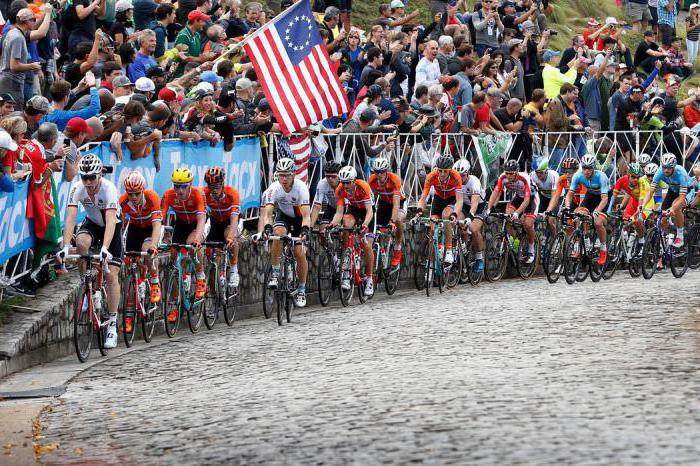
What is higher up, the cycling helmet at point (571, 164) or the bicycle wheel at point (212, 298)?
the cycling helmet at point (571, 164)

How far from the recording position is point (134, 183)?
15.8 meters

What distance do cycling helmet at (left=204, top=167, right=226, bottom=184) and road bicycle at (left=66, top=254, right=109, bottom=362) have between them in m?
2.89

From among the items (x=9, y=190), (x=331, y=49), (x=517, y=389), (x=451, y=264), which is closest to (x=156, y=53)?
(x=331, y=49)

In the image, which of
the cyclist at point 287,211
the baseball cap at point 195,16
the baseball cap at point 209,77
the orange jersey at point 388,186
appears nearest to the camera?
the cyclist at point 287,211

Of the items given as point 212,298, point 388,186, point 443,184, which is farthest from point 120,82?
point 443,184

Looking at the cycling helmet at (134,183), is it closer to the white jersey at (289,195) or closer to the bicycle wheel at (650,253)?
the white jersey at (289,195)

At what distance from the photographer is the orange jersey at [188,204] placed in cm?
1698

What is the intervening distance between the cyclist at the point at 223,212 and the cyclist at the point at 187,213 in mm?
428

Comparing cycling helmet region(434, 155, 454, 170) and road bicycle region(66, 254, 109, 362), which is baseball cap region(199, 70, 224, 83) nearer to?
cycling helmet region(434, 155, 454, 170)

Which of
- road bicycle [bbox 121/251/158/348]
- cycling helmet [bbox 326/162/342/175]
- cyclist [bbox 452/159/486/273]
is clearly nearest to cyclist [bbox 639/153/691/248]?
cyclist [bbox 452/159/486/273]

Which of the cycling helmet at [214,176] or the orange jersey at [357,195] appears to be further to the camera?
the orange jersey at [357,195]

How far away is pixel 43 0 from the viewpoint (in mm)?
19047

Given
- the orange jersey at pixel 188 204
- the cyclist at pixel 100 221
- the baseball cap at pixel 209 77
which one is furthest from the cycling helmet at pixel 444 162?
the cyclist at pixel 100 221

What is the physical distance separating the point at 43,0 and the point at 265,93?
3.15m
